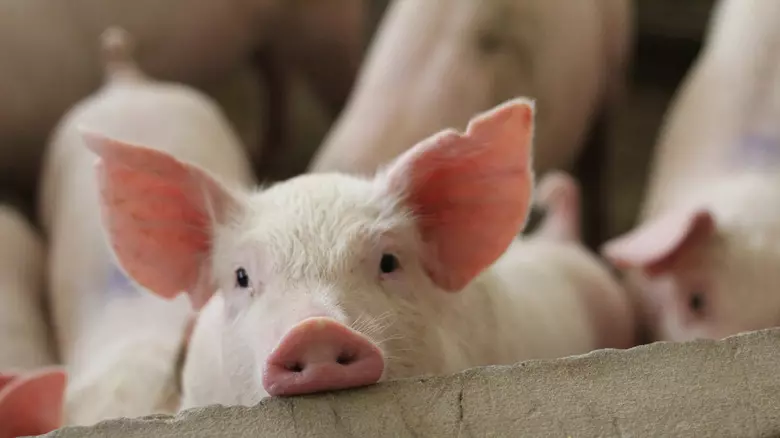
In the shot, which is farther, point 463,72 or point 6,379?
point 463,72

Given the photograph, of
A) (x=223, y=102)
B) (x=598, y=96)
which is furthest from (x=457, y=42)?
(x=223, y=102)

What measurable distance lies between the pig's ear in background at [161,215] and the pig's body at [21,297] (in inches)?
13.2

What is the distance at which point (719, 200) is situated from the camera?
3.59 ft

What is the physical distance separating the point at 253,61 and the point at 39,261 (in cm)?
64

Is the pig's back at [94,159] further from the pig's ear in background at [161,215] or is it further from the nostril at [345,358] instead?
the nostril at [345,358]

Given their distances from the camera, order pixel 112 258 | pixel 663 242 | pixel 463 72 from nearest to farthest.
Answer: pixel 663 242 < pixel 112 258 < pixel 463 72

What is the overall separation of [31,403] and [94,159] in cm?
61

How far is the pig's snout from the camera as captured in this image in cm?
53

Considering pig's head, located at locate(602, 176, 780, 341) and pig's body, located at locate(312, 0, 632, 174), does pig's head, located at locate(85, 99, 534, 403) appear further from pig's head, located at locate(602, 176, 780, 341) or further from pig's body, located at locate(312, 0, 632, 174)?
pig's body, located at locate(312, 0, 632, 174)

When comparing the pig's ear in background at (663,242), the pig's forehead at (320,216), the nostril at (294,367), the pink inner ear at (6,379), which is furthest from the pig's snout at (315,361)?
the pig's ear in background at (663,242)

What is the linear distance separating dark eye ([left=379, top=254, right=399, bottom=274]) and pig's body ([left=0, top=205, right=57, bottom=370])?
521mm

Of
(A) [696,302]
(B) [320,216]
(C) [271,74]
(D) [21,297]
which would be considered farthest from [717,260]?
(C) [271,74]

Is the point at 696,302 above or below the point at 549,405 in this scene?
below

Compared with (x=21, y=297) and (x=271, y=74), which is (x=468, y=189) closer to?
(x=21, y=297)
